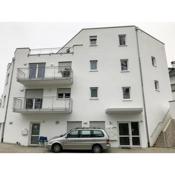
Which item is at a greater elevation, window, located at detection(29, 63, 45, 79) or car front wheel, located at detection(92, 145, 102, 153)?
window, located at detection(29, 63, 45, 79)

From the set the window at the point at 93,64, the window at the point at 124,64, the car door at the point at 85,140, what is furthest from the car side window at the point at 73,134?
the window at the point at 124,64

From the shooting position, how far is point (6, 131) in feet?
47.6

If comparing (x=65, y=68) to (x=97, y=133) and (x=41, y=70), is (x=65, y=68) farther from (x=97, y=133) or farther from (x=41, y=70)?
(x=97, y=133)

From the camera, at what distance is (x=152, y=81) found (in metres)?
15.3

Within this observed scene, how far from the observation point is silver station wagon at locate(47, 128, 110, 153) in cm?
1055

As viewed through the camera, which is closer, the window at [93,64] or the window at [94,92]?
the window at [94,92]

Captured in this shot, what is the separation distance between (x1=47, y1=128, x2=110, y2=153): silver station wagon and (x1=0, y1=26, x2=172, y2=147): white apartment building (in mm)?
2946

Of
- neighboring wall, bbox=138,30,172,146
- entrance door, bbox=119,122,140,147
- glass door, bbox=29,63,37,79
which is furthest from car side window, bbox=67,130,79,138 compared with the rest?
glass door, bbox=29,63,37,79

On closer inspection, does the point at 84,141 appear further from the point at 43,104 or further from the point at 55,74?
the point at 55,74

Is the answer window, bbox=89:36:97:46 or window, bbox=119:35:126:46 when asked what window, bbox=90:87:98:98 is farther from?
window, bbox=119:35:126:46

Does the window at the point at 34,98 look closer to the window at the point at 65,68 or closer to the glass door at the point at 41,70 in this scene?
the glass door at the point at 41,70

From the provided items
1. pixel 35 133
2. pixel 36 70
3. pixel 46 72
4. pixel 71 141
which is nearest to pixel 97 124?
pixel 71 141

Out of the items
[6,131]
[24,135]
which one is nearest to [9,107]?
[6,131]

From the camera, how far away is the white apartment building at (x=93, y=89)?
1370cm
